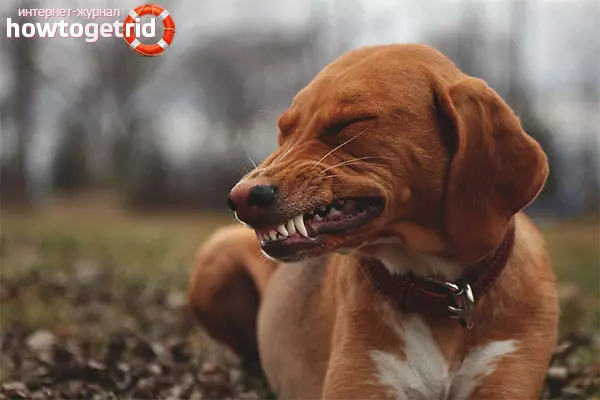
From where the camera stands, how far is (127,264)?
31.0 feet

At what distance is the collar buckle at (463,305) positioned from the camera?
126 inches

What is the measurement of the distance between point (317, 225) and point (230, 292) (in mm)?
2220

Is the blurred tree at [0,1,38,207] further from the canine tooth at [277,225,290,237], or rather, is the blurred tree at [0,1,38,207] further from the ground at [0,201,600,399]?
the canine tooth at [277,225,290,237]

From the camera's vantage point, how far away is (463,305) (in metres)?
3.19

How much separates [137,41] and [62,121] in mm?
10332

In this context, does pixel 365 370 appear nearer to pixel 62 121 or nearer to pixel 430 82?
pixel 430 82

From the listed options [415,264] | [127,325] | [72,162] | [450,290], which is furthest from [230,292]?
[72,162]

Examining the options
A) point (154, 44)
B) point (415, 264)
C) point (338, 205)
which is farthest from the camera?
point (154, 44)

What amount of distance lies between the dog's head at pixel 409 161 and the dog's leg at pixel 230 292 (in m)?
1.98

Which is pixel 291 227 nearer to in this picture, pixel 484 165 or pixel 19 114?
pixel 484 165

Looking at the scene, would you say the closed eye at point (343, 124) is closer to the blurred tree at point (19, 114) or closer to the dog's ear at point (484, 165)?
the dog's ear at point (484, 165)

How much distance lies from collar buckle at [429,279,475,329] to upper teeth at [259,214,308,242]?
2.25 ft

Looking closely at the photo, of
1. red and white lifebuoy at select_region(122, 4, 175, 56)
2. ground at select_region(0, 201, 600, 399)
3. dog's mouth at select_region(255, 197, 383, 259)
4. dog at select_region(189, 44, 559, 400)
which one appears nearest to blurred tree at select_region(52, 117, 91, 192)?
ground at select_region(0, 201, 600, 399)

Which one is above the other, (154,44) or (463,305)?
(154,44)
